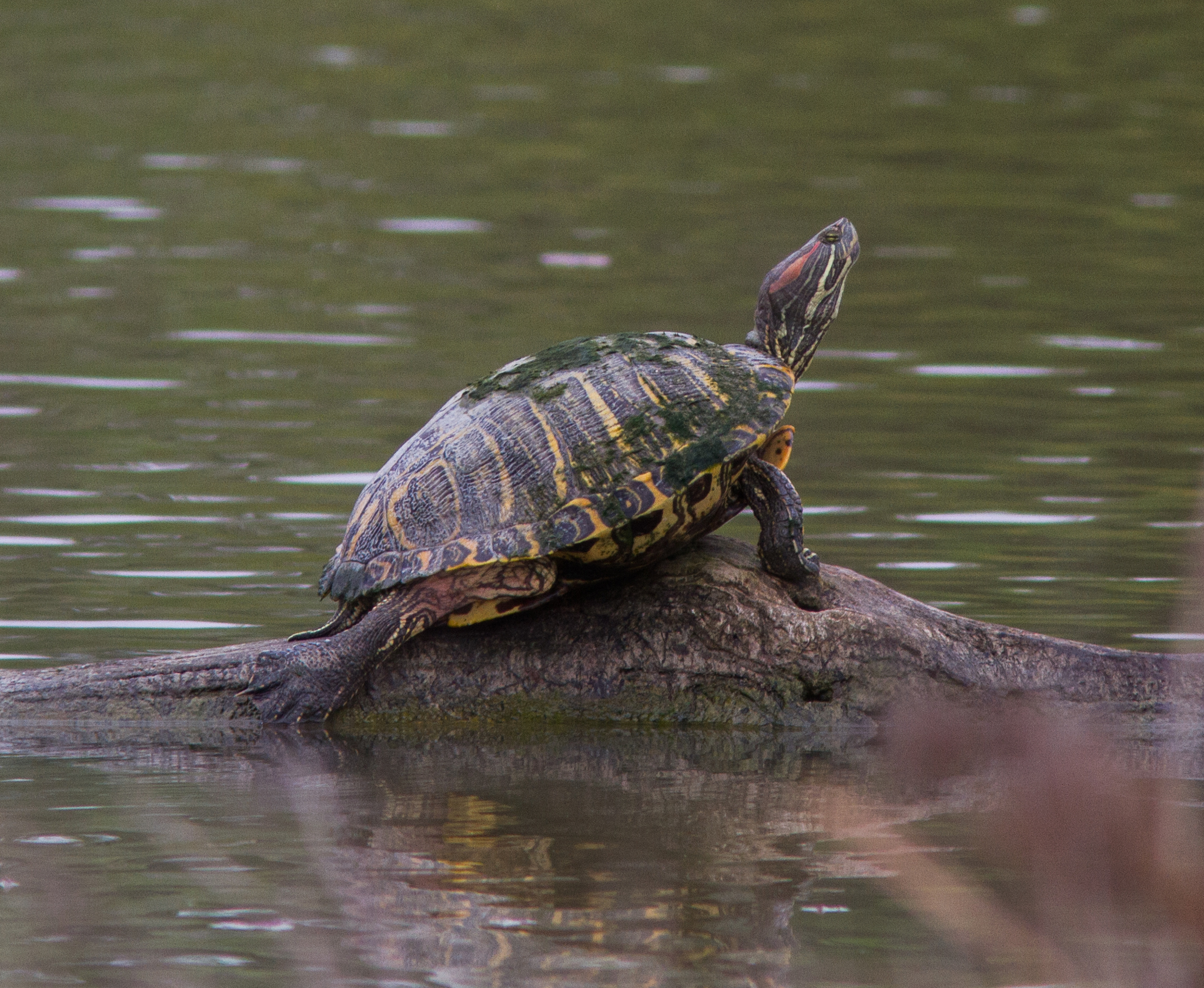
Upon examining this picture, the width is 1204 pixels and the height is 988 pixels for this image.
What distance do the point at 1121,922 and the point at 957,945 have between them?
468 millimetres

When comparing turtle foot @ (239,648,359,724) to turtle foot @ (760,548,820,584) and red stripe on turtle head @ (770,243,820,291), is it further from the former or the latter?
red stripe on turtle head @ (770,243,820,291)

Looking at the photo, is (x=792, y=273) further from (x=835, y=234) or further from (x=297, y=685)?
(x=297, y=685)

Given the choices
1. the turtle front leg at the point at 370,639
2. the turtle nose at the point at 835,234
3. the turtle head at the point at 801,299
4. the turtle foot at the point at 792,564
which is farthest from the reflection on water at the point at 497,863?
the turtle nose at the point at 835,234

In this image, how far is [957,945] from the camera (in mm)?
5176

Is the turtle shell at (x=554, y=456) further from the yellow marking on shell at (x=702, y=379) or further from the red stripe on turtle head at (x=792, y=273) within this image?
the red stripe on turtle head at (x=792, y=273)

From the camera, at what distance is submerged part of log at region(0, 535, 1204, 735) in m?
7.16

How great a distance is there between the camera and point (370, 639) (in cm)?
685

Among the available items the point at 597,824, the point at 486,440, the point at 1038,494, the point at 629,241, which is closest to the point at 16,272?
the point at 629,241

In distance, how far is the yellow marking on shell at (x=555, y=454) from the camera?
688cm

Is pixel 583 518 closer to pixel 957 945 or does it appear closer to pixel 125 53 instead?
pixel 957 945

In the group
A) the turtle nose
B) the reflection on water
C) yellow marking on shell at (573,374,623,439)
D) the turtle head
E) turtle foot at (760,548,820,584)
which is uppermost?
the turtle nose

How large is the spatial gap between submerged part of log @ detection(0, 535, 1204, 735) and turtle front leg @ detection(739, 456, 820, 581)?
0.11 meters

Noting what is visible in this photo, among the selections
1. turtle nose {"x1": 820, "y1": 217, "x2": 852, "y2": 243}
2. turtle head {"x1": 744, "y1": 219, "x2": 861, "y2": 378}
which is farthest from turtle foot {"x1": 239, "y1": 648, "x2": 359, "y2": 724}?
turtle nose {"x1": 820, "y1": 217, "x2": 852, "y2": 243}

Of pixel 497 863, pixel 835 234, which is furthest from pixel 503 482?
pixel 835 234
